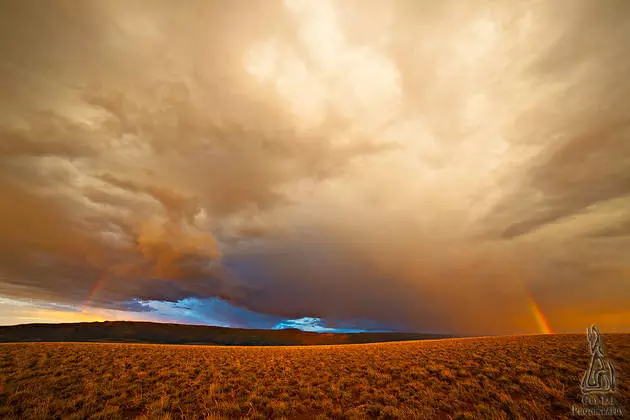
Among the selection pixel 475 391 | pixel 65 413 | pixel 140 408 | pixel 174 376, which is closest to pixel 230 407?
pixel 140 408

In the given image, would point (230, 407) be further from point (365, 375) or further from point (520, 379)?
point (520, 379)

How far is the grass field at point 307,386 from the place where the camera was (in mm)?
11008

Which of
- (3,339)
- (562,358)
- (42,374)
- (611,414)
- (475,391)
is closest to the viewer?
(611,414)

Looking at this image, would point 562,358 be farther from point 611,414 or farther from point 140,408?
point 140,408

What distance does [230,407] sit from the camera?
38.2ft

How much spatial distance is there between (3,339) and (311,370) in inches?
8415

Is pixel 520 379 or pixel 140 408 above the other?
pixel 520 379

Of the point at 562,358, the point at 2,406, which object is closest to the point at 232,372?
the point at 2,406

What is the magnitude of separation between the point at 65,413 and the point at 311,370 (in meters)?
12.7

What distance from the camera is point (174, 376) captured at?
664 inches

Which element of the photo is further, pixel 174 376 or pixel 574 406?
pixel 174 376

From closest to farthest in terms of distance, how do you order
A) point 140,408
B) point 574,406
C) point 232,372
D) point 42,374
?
point 574,406 < point 140,408 < point 42,374 < point 232,372

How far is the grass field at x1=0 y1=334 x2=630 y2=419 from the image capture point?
11.0 meters

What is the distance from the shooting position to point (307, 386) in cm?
1498
